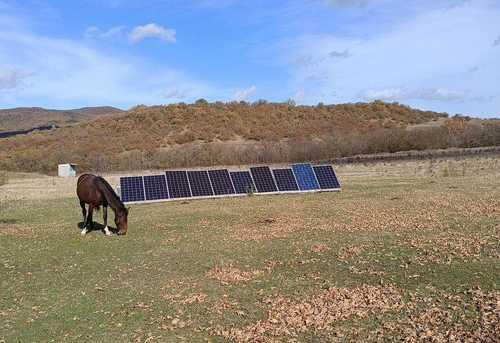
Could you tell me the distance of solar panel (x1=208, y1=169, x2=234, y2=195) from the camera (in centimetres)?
2281

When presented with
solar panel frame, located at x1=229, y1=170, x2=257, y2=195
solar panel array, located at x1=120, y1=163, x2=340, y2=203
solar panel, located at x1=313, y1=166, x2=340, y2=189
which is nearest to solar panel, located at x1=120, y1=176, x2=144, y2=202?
solar panel array, located at x1=120, y1=163, x2=340, y2=203

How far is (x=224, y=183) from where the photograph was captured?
2327 cm

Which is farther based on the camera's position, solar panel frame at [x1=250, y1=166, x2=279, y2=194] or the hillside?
the hillside

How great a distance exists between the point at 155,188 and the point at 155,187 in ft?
0.30

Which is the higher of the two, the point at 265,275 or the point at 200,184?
the point at 200,184

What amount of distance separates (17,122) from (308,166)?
14830 cm

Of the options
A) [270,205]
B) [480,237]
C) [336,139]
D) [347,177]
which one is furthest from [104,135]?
[480,237]

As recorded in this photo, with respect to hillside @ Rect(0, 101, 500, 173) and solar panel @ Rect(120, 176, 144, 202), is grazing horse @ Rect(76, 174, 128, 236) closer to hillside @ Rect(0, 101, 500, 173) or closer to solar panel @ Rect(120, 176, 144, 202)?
solar panel @ Rect(120, 176, 144, 202)

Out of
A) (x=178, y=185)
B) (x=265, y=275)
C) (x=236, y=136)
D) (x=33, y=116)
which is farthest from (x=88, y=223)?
(x=33, y=116)

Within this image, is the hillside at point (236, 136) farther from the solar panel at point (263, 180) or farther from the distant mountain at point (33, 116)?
the distant mountain at point (33, 116)

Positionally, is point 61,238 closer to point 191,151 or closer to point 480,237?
point 480,237

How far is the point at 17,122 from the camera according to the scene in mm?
151375

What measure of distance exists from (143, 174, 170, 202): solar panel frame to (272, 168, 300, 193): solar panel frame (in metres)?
5.41

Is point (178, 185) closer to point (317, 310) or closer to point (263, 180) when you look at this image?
point (263, 180)
